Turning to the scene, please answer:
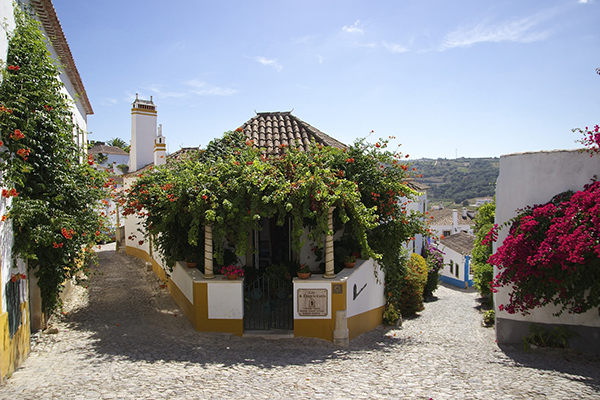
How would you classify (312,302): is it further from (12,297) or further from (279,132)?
(279,132)

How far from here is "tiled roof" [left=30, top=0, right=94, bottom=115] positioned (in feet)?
28.6

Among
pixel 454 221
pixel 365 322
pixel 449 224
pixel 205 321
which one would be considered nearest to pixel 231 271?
pixel 205 321

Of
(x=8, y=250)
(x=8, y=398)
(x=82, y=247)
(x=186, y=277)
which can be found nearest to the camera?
(x=8, y=398)

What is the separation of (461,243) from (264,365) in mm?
30833

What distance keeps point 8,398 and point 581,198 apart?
10.1 m

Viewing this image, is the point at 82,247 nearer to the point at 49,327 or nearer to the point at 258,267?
the point at 49,327

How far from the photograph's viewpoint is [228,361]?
7637 mm

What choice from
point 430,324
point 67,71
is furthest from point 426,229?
point 67,71

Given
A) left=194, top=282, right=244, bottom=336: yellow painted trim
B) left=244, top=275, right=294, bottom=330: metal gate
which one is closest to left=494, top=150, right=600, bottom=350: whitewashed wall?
left=244, top=275, right=294, bottom=330: metal gate

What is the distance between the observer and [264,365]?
7488 mm

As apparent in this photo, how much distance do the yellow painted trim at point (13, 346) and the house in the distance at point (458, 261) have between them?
2798 centimetres

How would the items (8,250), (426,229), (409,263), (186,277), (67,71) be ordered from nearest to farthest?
(8,250) < (186,277) < (426,229) < (67,71) < (409,263)

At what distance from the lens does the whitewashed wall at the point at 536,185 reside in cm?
877

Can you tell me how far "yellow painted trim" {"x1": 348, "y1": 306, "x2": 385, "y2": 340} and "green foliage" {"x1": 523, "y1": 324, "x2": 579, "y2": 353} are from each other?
3591 millimetres
